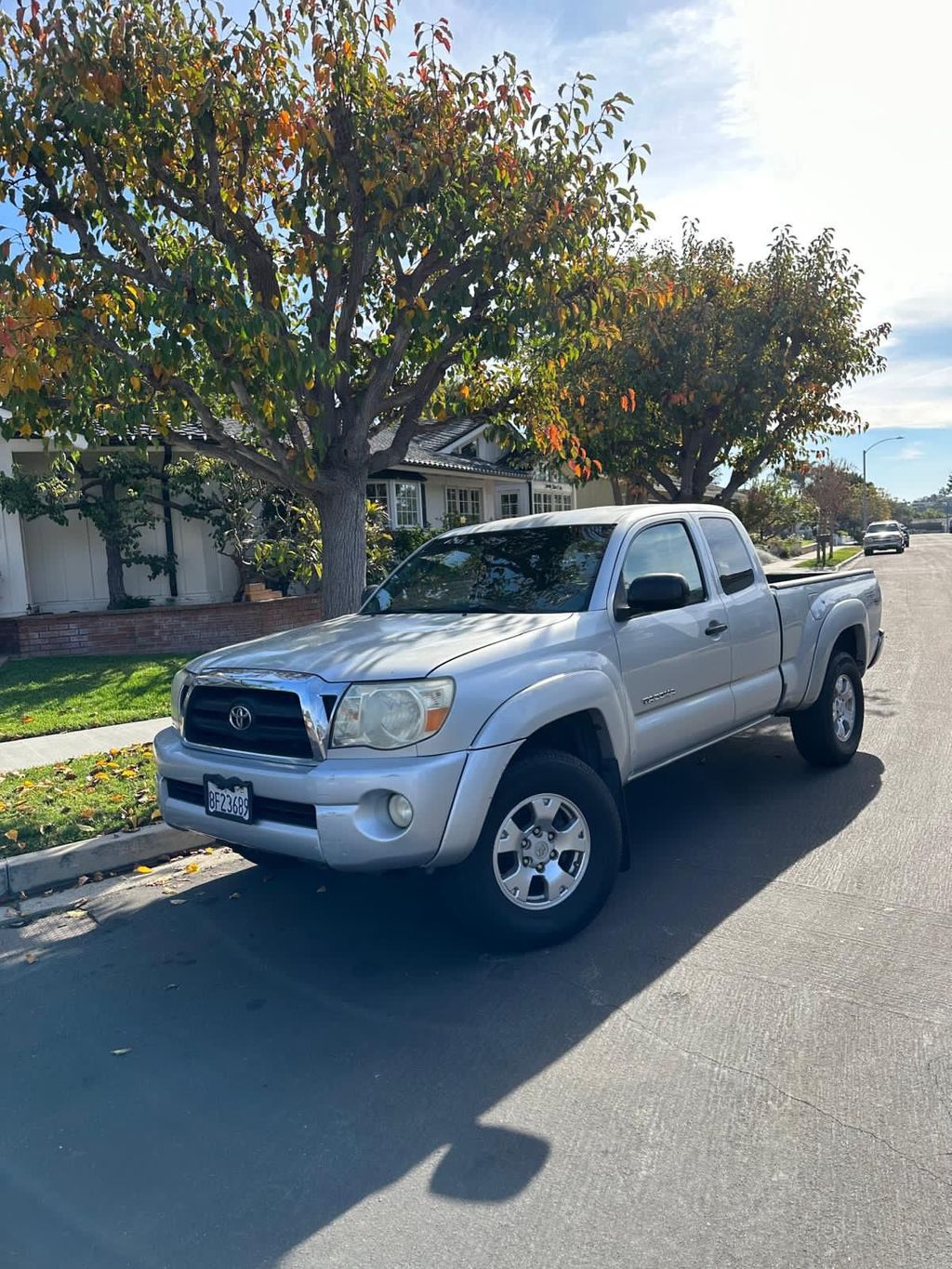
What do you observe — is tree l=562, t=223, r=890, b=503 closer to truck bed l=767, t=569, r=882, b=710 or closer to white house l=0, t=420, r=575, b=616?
white house l=0, t=420, r=575, b=616

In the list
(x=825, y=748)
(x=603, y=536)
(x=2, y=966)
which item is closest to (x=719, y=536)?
(x=603, y=536)

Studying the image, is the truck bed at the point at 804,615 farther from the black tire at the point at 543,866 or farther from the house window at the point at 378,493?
A: the house window at the point at 378,493

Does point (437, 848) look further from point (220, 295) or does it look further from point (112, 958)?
point (220, 295)

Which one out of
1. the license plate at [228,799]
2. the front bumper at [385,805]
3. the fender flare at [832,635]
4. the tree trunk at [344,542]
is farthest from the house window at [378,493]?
the front bumper at [385,805]

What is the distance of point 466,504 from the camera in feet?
88.6

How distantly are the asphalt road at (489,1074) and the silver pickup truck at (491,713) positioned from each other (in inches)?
18.7

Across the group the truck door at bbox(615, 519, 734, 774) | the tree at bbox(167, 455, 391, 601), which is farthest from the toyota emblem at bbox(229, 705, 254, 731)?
the tree at bbox(167, 455, 391, 601)

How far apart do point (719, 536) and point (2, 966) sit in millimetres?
4515

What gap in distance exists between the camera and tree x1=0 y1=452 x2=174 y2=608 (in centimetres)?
1391

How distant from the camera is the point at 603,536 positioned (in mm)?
5301

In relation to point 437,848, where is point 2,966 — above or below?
below

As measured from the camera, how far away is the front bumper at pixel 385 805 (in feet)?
12.5

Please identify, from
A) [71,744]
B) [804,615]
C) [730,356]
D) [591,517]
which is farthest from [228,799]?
[730,356]

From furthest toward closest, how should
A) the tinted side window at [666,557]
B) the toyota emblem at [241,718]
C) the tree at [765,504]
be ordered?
the tree at [765,504] → the tinted side window at [666,557] → the toyota emblem at [241,718]
